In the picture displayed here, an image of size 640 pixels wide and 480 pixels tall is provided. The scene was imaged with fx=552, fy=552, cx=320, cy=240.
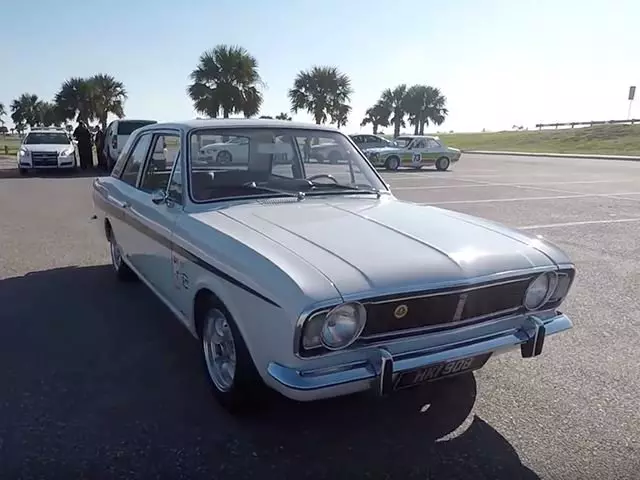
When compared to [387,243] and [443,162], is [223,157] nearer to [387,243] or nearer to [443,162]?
[387,243]

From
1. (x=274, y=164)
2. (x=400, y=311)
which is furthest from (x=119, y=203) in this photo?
Result: (x=400, y=311)

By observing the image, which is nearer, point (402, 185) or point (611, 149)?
point (402, 185)

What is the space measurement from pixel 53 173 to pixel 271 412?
17.7 metres

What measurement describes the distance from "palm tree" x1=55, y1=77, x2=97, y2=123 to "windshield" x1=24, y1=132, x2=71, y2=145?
2292 cm

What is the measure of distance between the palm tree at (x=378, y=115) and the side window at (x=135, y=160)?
166 ft

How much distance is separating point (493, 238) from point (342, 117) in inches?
1435

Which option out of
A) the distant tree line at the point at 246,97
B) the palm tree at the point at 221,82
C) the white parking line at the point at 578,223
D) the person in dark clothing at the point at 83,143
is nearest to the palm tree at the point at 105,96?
the distant tree line at the point at 246,97

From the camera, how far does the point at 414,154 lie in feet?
75.1

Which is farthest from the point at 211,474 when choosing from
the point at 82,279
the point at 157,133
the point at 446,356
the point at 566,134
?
the point at 566,134

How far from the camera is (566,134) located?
58.2m

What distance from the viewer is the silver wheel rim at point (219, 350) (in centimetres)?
310

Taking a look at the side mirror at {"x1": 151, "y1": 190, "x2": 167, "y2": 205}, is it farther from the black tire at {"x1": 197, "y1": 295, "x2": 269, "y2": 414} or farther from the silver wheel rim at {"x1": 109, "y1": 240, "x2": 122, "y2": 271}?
the silver wheel rim at {"x1": 109, "y1": 240, "x2": 122, "y2": 271}

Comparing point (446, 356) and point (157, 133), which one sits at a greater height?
point (157, 133)

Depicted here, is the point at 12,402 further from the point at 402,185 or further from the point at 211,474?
the point at 402,185
